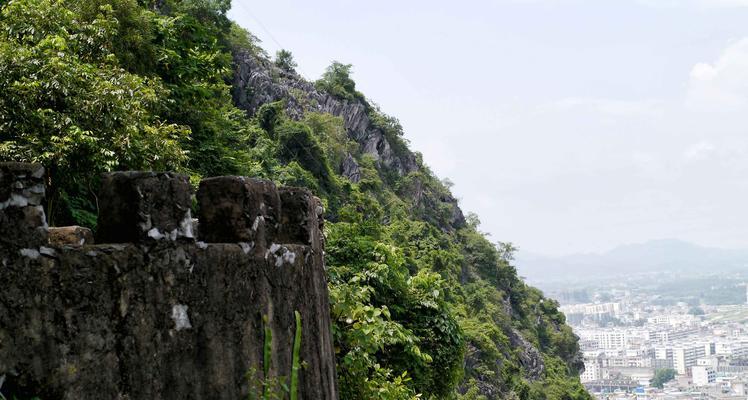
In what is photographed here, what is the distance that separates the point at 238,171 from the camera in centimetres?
1603

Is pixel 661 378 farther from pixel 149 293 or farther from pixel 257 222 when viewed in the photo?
pixel 149 293

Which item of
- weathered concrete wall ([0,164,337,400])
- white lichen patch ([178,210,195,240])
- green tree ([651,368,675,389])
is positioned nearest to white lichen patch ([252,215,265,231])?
weathered concrete wall ([0,164,337,400])

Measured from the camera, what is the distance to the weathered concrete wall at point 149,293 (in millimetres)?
3230

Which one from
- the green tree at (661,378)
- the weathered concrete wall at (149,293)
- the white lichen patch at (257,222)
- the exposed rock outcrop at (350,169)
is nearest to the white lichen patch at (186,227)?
the weathered concrete wall at (149,293)

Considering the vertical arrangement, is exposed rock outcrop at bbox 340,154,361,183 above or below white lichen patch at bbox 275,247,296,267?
above

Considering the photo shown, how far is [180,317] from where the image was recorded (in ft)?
12.4

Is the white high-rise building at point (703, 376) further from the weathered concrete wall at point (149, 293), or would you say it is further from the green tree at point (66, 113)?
the weathered concrete wall at point (149, 293)

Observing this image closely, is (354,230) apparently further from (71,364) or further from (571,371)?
(571,371)

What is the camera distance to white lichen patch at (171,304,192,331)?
374cm

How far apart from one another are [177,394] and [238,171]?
12.5m

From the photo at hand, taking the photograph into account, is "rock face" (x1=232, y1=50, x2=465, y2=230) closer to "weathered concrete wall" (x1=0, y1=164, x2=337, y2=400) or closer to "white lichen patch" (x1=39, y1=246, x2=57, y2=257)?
"weathered concrete wall" (x1=0, y1=164, x2=337, y2=400)

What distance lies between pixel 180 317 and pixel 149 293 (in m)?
0.22

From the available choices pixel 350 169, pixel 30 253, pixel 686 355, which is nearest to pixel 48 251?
pixel 30 253

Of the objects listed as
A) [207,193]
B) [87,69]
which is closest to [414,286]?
[87,69]
